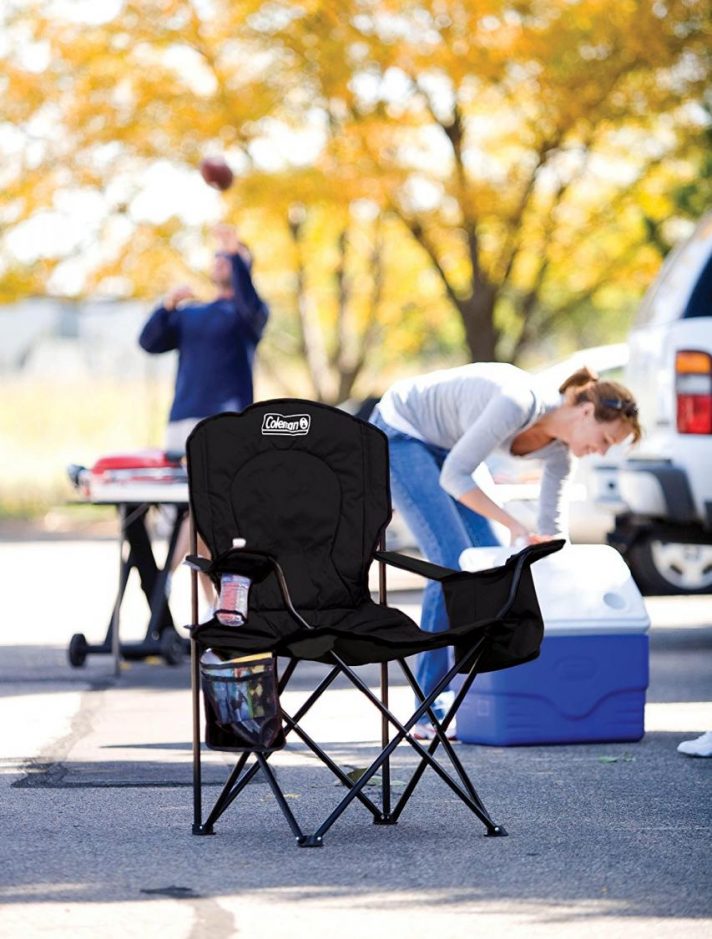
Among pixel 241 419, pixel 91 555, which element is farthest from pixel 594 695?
pixel 91 555

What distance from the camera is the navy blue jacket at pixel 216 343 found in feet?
33.7

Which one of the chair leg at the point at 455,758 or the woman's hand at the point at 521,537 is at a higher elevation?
the woman's hand at the point at 521,537

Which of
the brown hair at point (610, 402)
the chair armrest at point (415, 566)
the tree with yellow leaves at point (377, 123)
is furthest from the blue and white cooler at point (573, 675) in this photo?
the tree with yellow leaves at point (377, 123)

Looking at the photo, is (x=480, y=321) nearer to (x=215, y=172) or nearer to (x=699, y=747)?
(x=215, y=172)

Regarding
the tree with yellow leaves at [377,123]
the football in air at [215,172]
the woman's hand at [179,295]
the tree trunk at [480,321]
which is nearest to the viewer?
the woman's hand at [179,295]

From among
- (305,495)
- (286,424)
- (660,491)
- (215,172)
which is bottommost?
(660,491)

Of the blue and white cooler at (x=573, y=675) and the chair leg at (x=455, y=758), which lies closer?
the chair leg at (x=455, y=758)

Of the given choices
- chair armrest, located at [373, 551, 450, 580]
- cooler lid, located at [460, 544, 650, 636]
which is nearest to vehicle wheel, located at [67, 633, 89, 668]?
cooler lid, located at [460, 544, 650, 636]

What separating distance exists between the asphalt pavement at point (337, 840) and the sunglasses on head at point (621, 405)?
1258 millimetres

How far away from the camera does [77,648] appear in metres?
9.52

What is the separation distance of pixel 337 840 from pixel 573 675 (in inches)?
84.2

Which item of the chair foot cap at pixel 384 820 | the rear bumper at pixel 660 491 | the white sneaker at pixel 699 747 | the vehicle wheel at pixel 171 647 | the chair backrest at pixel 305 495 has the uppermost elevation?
the chair backrest at pixel 305 495

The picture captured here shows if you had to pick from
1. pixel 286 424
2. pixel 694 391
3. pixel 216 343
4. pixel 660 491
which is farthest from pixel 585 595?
pixel 216 343

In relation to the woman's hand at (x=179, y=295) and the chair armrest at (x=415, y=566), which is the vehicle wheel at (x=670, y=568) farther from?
the chair armrest at (x=415, y=566)
